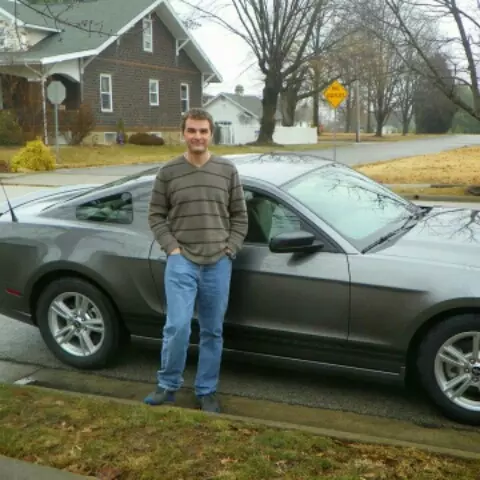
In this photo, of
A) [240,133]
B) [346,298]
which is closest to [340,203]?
[346,298]

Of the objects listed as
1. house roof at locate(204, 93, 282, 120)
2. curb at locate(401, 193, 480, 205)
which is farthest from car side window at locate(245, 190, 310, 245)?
house roof at locate(204, 93, 282, 120)

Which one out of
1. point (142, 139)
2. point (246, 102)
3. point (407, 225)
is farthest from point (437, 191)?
point (246, 102)

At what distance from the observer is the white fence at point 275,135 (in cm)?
4488

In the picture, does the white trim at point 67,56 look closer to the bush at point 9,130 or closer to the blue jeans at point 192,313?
the bush at point 9,130

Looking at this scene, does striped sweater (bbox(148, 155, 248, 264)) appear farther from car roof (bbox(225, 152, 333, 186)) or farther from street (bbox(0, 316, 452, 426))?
street (bbox(0, 316, 452, 426))

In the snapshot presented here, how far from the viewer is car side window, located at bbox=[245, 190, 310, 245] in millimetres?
4065

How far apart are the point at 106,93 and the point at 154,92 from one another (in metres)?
4.20

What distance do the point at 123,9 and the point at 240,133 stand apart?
14.0 m

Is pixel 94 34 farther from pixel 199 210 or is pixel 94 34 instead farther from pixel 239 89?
pixel 239 89

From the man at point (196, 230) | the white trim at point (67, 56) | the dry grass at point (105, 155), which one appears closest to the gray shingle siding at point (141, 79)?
the white trim at point (67, 56)

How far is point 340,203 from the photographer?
4.35 m

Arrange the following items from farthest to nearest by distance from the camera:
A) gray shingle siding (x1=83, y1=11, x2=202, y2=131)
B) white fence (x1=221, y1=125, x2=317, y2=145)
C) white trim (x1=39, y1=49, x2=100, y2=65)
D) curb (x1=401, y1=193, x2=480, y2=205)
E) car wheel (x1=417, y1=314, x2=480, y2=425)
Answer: white fence (x1=221, y1=125, x2=317, y2=145) < gray shingle siding (x1=83, y1=11, x2=202, y2=131) < white trim (x1=39, y1=49, x2=100, y2=65) < curb (x1=401, y1=193, x2=480, y2=205) < car wheel (x1=417, y1=314, x2=480, y2=425)

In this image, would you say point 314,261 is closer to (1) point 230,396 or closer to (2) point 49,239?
(1) point 230,396

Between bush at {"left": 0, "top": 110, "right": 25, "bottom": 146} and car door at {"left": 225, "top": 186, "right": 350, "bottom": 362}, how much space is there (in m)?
27.3
